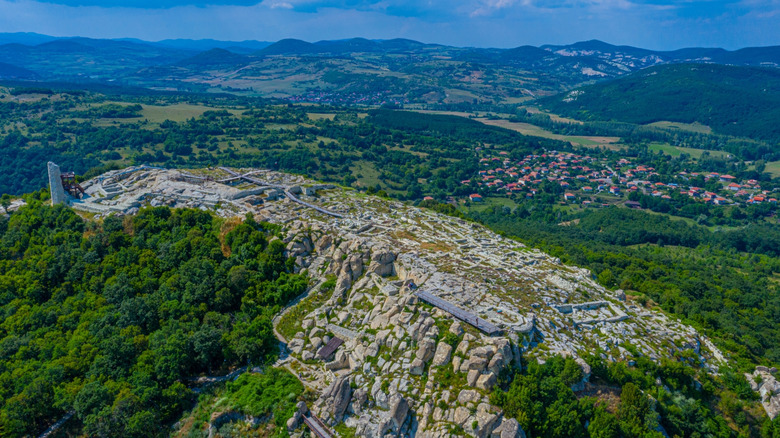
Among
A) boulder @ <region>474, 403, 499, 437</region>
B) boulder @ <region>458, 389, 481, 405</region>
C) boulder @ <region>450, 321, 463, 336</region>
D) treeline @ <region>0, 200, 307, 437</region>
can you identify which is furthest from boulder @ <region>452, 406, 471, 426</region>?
treeline @ <region>0, 200, 307, 437</region>

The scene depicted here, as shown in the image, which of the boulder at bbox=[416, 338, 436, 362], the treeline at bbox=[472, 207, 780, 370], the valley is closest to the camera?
the valley

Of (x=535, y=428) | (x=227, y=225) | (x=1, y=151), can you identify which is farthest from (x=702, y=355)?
(x=1, y=151)

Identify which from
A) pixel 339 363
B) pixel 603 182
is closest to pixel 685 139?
pixel 603 182

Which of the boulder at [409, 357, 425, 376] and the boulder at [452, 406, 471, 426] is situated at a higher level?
the boulder at [409, 357, 425, 376]

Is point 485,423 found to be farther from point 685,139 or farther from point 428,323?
point 685,139

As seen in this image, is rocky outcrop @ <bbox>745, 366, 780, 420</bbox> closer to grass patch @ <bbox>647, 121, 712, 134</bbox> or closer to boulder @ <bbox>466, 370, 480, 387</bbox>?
boulder @ <bbox>466, 370, 480, 387</bbox>

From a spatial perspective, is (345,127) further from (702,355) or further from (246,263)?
(702,355)
